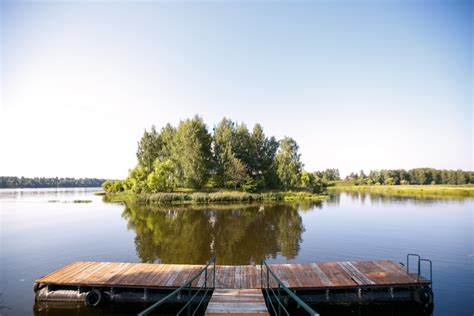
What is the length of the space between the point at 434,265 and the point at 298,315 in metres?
10.4

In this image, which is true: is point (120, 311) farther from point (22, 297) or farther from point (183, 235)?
point (183, 235)

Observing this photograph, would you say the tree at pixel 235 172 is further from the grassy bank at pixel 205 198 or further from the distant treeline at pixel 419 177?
the distant treeline at pixel 419 177

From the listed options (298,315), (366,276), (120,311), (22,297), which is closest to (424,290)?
(366,276)

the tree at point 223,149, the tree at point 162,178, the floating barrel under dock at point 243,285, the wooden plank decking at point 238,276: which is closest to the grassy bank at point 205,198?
the tree at point 162,178

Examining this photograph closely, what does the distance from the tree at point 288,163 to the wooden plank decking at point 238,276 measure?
51553 mm

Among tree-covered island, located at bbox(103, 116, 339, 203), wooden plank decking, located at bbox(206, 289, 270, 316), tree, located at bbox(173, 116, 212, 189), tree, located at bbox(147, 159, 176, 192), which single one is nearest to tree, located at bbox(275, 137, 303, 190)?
tree-covered island, located at bbox(103, 116, 339, 203)

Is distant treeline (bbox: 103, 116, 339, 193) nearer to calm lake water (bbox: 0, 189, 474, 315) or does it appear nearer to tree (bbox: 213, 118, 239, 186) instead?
tree (bbox: 213, 118, 239, 186)

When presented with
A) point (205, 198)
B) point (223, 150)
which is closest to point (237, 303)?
point (205, 198)

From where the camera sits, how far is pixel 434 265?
1516 centimetres

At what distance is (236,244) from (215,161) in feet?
153

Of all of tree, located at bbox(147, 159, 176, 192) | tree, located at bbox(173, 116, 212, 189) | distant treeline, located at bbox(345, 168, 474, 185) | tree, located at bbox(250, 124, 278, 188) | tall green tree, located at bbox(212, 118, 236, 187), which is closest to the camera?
tree, located at bbox(147, 159, 176, 192)

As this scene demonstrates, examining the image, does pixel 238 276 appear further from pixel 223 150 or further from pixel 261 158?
pixel 261 158

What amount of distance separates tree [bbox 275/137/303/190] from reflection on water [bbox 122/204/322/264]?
1278 inches

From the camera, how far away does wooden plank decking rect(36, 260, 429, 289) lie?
10.5 metres
